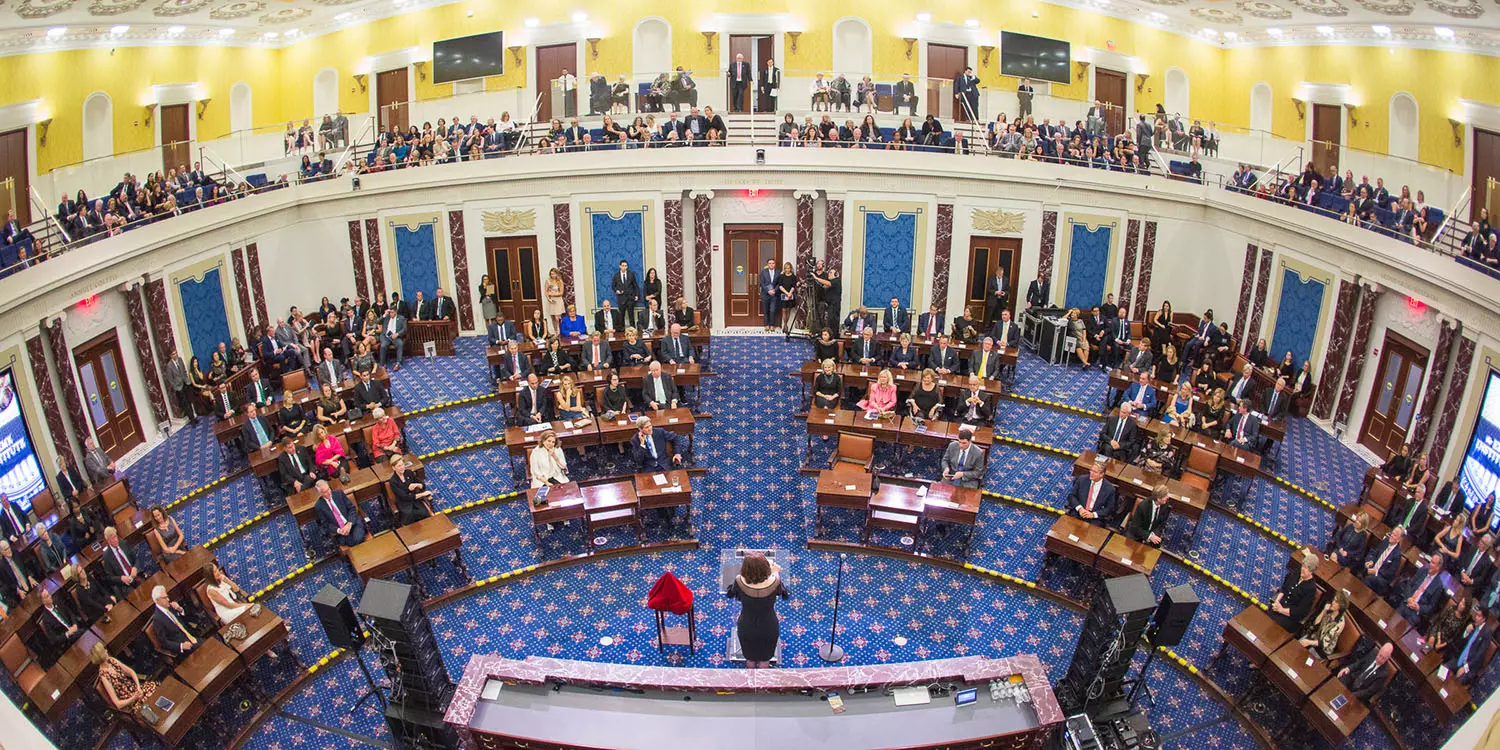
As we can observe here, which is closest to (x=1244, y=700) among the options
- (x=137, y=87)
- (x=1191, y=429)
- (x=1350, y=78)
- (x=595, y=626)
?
(x=1191, y=429)

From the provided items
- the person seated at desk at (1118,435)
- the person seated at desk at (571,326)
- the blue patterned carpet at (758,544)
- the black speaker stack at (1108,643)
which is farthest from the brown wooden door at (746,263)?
the black speaker stack at (1108,643)

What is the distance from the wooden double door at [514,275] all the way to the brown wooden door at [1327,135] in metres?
16.0

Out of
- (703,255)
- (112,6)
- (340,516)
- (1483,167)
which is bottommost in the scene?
(340,516)

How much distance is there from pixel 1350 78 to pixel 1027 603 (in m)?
16.1

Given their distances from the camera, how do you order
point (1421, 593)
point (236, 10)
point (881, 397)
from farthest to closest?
point (236, 10), point (881, 397), point (1421, 593)

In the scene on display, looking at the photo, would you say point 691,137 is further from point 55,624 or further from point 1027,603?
point 55,624

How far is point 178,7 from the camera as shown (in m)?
17.6

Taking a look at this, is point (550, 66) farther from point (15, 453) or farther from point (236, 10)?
point (15, 453)

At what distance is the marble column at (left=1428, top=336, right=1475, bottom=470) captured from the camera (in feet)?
39.2

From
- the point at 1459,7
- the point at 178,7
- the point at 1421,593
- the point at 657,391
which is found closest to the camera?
the point at 1421,593

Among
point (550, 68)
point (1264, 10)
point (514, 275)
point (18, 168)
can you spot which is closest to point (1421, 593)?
point (1264, 10)

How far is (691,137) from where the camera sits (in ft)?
57.5

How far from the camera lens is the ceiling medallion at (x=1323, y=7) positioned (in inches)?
661

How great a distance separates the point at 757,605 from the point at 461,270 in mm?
12956
